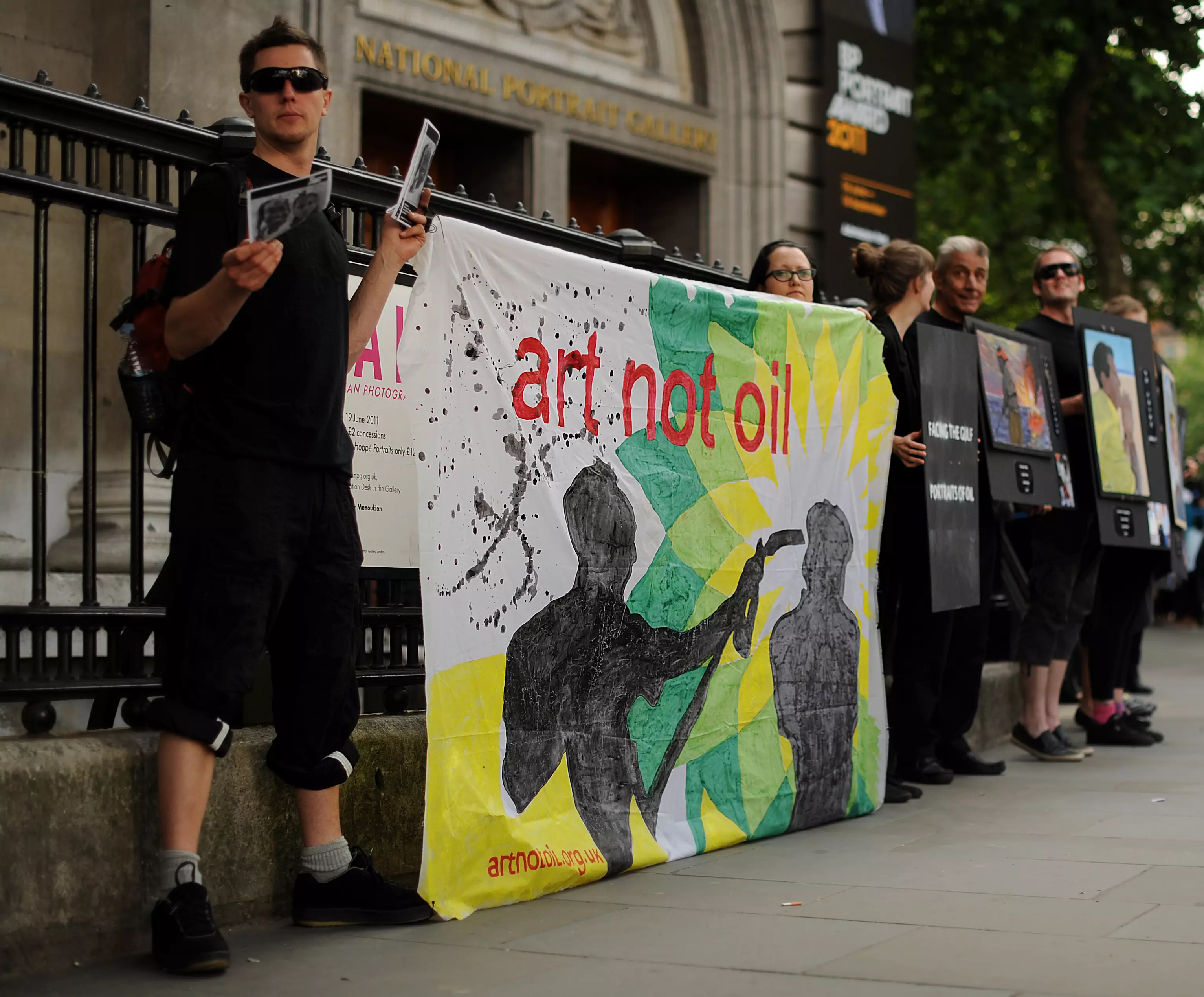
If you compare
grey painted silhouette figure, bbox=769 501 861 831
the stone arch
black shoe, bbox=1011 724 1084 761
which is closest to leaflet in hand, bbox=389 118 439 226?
grey painted silhouette figure, bbox=769 501 861 831

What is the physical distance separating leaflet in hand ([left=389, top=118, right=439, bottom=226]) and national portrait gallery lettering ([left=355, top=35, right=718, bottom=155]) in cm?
758

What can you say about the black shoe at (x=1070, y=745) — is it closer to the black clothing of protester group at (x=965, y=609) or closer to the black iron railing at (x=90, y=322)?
the black clothing of protester group at (x=965, y=609)

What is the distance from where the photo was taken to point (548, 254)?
458cm

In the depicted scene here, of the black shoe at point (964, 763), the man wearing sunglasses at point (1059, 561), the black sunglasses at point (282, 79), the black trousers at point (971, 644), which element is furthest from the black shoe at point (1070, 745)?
the black sunglasses at point (282, 79)

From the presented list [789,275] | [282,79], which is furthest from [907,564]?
[282,79]

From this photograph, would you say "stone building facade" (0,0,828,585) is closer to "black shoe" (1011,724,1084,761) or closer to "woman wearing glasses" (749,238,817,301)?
"woman wearing glasses" (749,238,817,301)

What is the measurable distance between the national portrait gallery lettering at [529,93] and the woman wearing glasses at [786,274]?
19.0ft

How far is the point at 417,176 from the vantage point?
3.83 metres

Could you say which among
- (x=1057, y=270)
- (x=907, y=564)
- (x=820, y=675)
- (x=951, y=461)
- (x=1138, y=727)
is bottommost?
(x=1138, y=727)

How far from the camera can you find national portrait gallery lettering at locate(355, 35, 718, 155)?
11336 mm

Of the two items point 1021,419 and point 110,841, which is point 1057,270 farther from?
point 110,841

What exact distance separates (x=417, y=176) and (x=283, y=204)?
2.06 feet

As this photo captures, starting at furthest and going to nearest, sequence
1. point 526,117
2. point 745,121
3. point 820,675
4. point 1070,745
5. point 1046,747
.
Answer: point 745,121, point 526,117, point 1070,745, point 1046,747, point 820,675

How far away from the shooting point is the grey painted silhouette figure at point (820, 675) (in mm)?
5469
